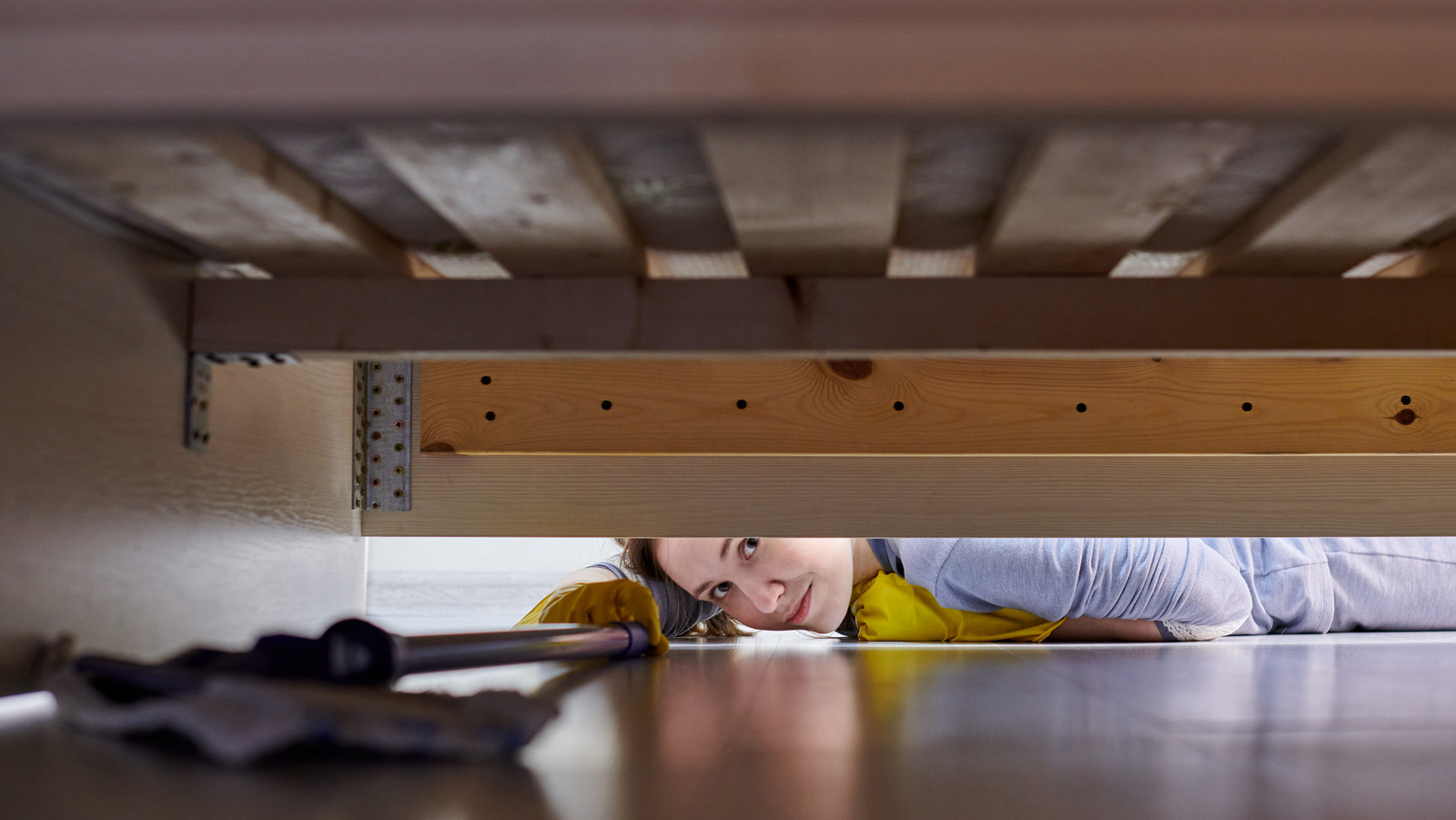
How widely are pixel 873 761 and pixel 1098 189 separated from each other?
0.40 m

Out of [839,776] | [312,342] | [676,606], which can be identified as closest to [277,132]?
[312,342]

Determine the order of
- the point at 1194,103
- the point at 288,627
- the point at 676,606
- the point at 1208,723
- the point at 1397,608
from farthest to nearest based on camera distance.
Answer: the point at 1397,608 → the point at 676,606 → the point at 288,627 → the point at 1208,723 → the point at 1194,103

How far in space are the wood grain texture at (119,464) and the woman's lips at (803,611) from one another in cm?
122

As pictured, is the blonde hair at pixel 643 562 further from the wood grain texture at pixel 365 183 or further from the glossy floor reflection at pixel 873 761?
the wood grain texture at pixel 365 183

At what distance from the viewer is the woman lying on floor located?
2127 millimetres

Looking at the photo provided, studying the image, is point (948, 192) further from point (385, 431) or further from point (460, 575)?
point (460, 575)

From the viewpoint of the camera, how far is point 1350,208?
2.39 feet

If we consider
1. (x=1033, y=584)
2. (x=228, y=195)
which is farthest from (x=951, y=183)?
(x=1033, y=584)

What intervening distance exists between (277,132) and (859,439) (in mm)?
1129

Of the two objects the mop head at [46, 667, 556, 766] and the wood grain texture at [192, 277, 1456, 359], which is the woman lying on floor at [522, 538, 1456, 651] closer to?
the wood grain texture at [192, 277, 1456, 359]

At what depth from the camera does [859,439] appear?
5.36 ft

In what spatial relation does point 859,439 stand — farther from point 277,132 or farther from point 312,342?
point 277,132

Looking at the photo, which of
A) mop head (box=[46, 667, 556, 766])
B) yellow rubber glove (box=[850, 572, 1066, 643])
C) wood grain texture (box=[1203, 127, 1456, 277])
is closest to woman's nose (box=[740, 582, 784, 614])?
yellow rubber glove (box=[850, 572, 1066, 643])

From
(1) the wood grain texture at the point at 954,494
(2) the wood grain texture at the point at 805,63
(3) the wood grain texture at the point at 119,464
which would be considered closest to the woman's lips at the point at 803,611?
(1) the wood grain texture at the point at 954,494
